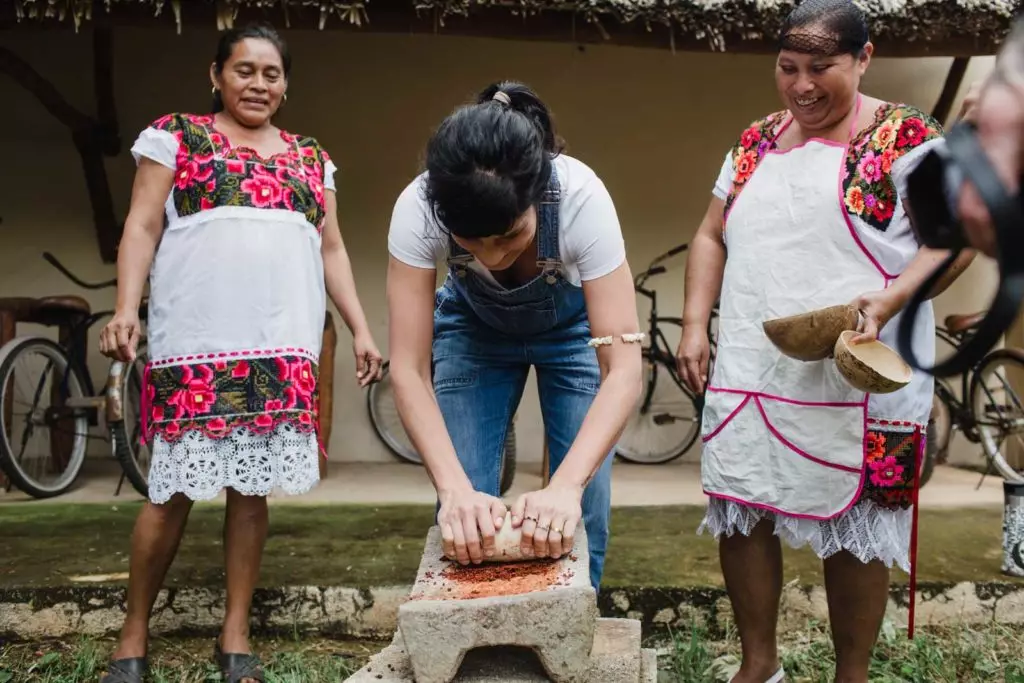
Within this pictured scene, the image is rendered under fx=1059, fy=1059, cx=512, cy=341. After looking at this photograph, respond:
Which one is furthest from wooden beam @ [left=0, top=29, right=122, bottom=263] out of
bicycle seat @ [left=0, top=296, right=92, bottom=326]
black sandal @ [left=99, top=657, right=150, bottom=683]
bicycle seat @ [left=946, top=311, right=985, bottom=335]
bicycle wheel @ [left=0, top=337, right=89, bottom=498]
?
bicycle seat @ [left=946, top=311, right=985, bottom=335]

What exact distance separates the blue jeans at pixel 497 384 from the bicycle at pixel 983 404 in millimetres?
3379

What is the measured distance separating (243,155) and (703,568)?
2.14 metres

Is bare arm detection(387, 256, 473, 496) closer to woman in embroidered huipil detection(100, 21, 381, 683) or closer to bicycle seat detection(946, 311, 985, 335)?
woman in embroidered huipil detection(100, 21, 381, 683)

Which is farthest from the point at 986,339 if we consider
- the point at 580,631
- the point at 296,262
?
the point at 296,262

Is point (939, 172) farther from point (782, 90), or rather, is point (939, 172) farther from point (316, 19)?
point (316, 19)

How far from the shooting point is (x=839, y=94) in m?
2.79

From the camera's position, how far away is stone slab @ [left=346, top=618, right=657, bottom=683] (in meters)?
2.21

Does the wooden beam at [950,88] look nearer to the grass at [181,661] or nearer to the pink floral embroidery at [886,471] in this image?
the pink floral embroidery at [886,471]

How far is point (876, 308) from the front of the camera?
2613 millimetres

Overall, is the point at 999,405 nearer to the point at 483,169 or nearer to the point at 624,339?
the point at 624,339

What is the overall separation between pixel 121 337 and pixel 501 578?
54.3 inches

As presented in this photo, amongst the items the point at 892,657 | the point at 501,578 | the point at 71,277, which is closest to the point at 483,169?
the point at 501,578

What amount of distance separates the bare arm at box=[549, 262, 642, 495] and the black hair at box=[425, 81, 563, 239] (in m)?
0.37

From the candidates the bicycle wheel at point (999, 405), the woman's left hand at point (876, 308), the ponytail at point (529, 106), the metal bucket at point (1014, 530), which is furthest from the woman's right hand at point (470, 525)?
the bicycle wheel at point (999, 405)
